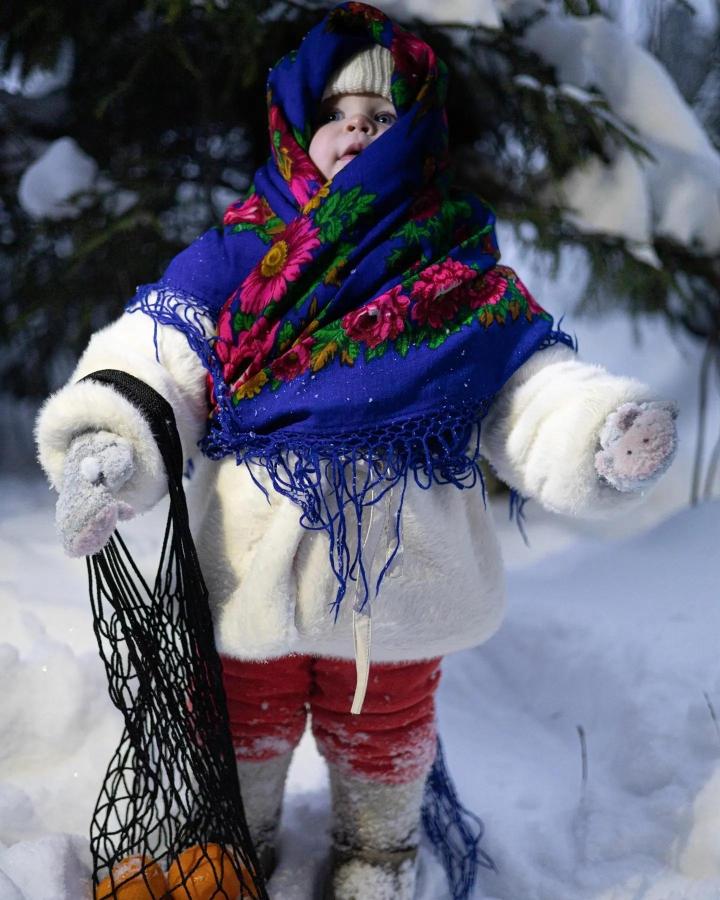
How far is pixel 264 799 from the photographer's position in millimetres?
1476

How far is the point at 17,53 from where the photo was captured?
2.31m

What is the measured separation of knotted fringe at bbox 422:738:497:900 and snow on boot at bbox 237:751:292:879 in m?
0.30

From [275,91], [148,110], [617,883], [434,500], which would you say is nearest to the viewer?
[434,500]

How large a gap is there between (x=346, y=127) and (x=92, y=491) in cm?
69

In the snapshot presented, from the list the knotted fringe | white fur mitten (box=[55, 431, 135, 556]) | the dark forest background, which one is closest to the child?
white fur mitten (box=[55, 431, 135, 556])

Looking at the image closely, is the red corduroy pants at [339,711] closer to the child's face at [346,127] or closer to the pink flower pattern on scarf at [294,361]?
the pink flower pattern on scarf at [294,361]

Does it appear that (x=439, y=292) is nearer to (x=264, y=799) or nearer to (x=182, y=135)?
(x=264, y=799)

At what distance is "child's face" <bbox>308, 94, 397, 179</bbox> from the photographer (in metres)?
1.35

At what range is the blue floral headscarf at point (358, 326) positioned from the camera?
1199mm

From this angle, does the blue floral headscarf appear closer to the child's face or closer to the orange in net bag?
the child's face

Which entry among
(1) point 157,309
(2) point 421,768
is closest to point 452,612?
(2) point 421,768

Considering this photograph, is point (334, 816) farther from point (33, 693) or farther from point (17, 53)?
point (17, 53)

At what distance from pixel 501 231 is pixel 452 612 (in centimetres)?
182

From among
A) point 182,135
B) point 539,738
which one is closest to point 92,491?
point 539,738
